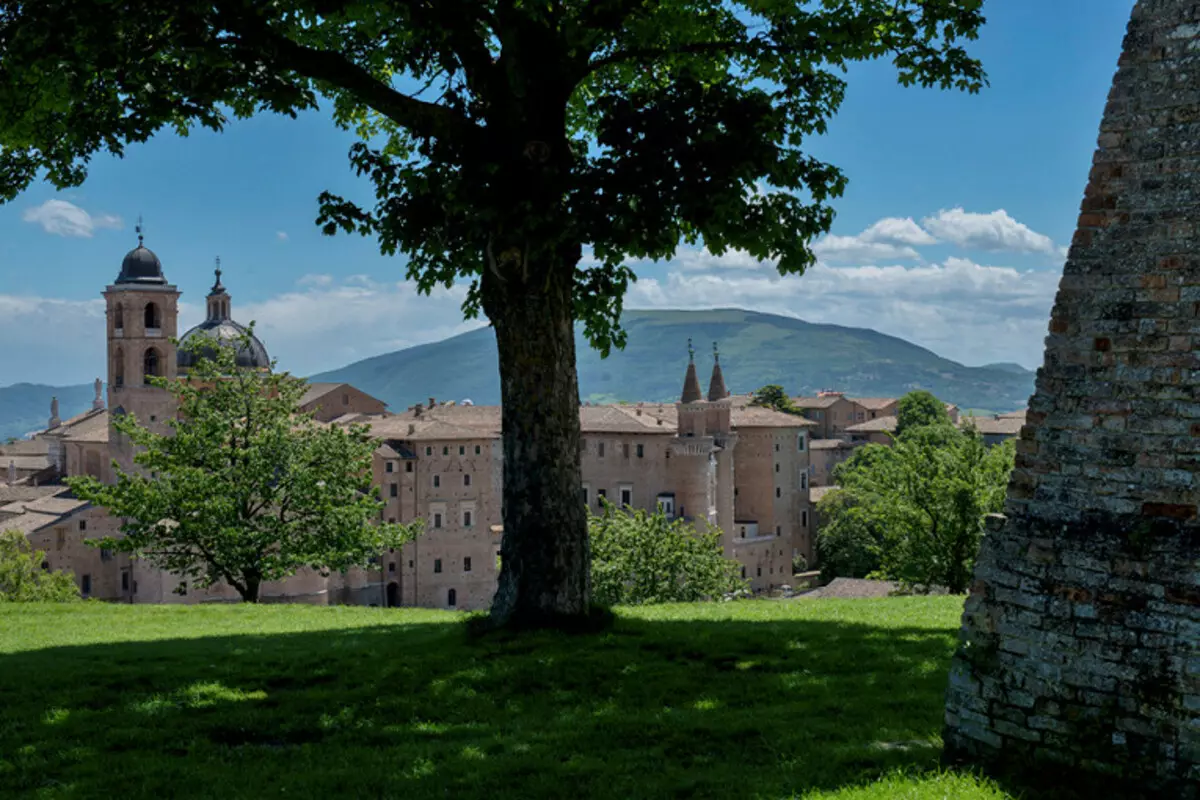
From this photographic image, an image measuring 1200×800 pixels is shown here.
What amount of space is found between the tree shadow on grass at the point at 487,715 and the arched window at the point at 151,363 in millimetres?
78768

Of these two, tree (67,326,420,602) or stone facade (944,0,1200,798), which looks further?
tree (67,326,420,602)

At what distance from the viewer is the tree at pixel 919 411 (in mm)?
104456

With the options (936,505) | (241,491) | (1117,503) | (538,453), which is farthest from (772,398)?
(1117,503)

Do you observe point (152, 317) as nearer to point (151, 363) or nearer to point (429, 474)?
point (151, 363)

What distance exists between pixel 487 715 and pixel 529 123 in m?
6.29

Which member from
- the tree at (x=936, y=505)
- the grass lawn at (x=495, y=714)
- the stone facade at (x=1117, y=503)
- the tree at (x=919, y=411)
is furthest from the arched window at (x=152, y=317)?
the stone facade at (x=1117, y=503)

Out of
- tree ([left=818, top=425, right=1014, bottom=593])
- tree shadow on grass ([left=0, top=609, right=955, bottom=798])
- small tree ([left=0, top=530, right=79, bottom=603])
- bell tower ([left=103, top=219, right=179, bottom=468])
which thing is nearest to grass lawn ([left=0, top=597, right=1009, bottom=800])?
tree shadow on grass ([left=0, top=609, right=955, bottom=798])

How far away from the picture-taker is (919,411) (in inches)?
4193

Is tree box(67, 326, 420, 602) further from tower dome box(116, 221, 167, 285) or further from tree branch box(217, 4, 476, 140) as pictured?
tower dome box(116, 221, 167, 285)

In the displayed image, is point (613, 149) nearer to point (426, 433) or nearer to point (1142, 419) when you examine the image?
point (1142, 419)

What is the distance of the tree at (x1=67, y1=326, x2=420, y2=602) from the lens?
1046 inches

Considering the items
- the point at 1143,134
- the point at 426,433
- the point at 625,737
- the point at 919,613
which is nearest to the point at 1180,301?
the point at 1143,134

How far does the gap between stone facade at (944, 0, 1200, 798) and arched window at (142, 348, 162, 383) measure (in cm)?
8747

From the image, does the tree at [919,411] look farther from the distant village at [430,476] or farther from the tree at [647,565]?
the tree at [647,565]
